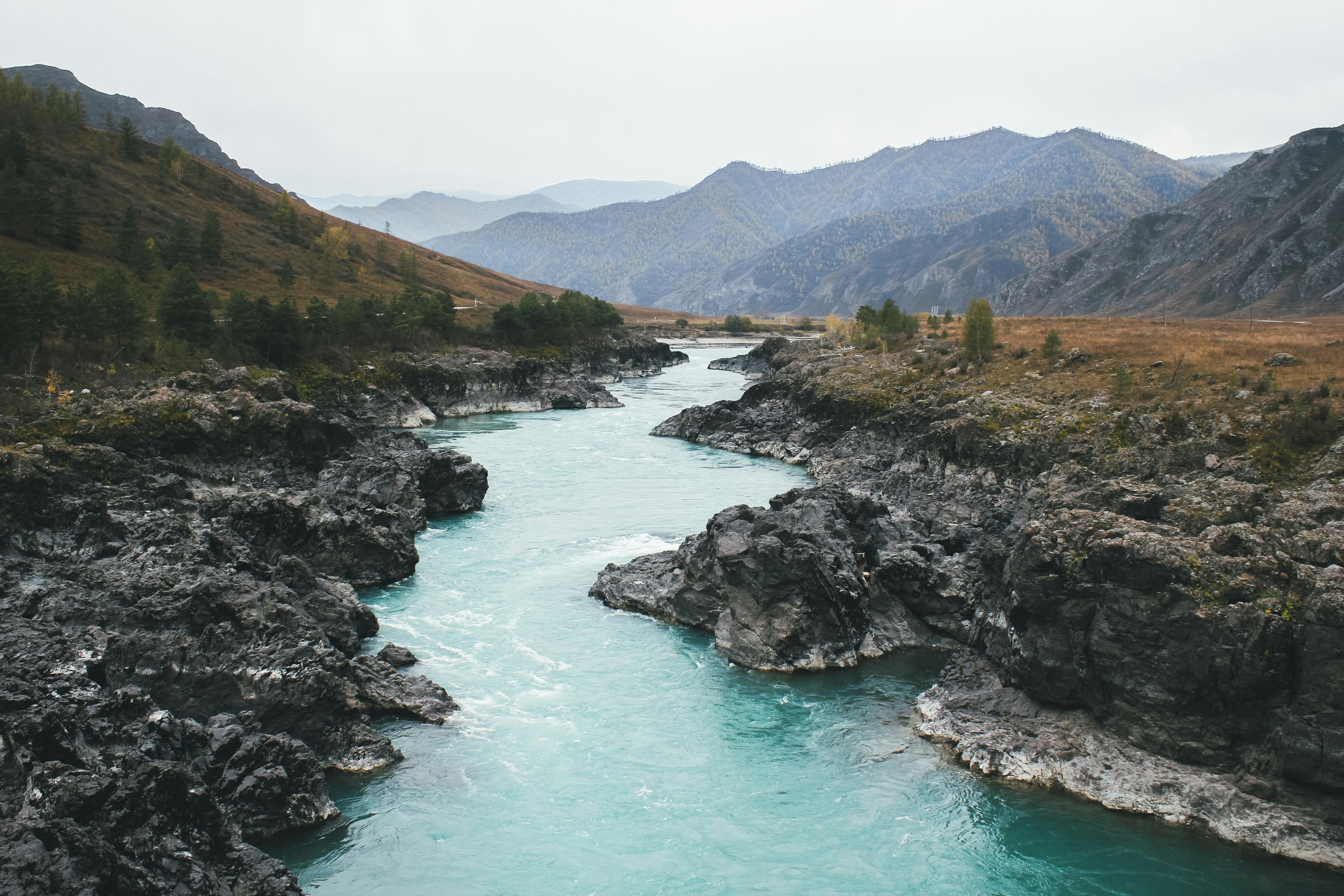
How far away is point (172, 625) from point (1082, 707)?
24287mm

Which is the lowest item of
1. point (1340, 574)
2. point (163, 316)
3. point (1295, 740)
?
point (1295, 740)

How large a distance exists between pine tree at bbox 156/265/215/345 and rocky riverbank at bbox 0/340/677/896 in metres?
23.9

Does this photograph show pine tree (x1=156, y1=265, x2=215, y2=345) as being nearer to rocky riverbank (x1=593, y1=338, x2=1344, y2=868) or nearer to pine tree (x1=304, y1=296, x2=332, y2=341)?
pine tree (x1=304, y1=296, x2=332, y2=341)

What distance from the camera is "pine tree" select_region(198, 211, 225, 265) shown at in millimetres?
110500

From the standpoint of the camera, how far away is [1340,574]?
18.7 metres

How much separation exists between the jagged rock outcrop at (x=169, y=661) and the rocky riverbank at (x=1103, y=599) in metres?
11.5

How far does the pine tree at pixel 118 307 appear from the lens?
5469 cm

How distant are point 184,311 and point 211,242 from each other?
53.0 meters

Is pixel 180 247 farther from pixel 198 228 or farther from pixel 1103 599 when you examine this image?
pixel 1103 599

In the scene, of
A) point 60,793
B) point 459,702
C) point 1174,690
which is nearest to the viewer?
point 60,793

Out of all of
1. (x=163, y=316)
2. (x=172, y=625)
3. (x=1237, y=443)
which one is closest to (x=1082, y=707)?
(x=1237, y=443)

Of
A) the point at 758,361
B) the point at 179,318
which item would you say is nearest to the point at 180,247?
the point at 179,318

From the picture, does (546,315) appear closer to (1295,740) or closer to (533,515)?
(533,515)

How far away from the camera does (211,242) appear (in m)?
111
